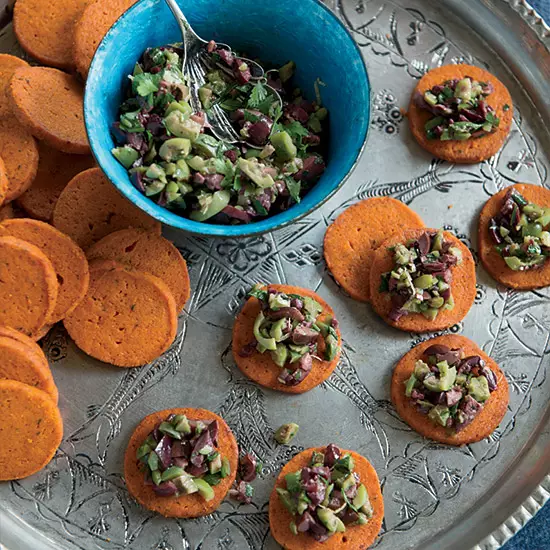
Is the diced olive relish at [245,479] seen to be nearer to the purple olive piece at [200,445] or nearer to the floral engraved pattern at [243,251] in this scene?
the purple olive piece at [200,445]

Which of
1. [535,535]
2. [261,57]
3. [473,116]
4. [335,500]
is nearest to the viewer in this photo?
[335,500]

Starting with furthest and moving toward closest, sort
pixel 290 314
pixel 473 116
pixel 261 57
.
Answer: pixel 473 116 < pixel 261 57 < pixel 290 314

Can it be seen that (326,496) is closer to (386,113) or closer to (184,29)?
(386,113)

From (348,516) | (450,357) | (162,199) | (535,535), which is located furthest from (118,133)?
(535,535)

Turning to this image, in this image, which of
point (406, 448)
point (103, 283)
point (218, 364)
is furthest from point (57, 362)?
point (406, 448)

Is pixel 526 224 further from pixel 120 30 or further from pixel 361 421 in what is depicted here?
pixel 120 30

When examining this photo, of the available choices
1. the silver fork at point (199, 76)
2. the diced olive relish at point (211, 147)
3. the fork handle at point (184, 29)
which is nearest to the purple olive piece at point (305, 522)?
the diced olive relish at point (211, 147)
